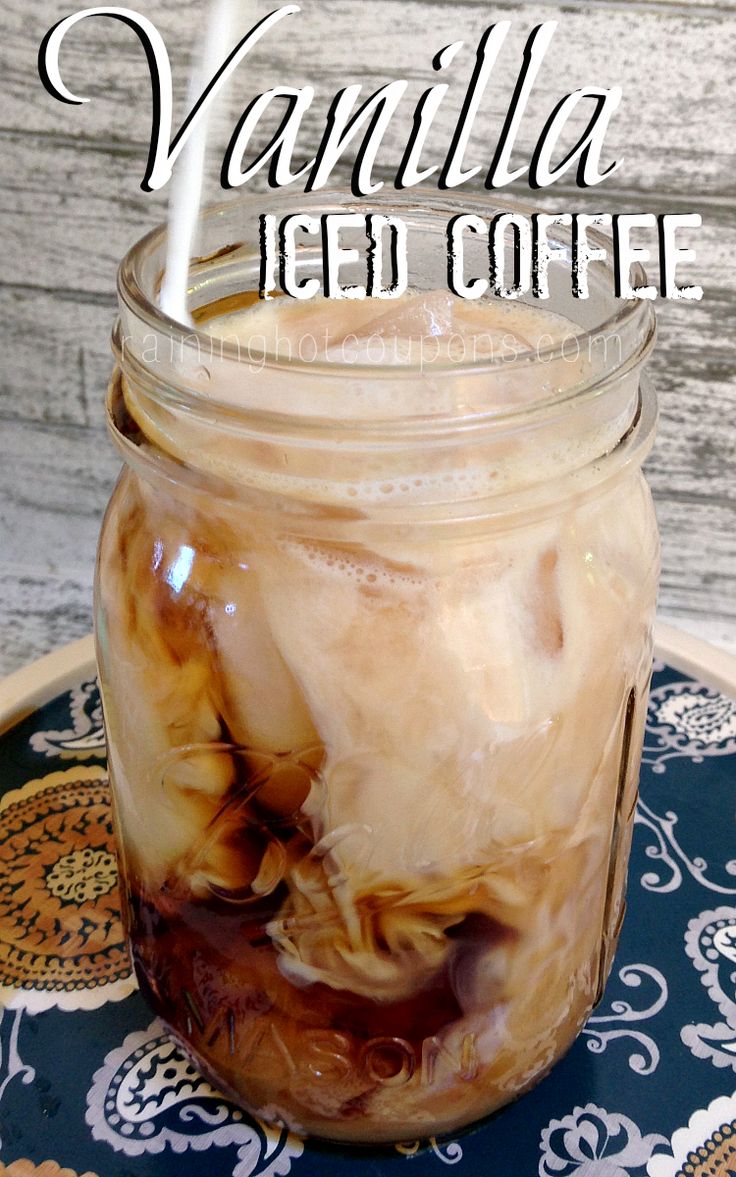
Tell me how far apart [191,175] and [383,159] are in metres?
0.53

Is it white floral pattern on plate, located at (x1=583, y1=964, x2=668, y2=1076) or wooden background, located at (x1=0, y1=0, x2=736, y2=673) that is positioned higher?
wooden background, located at (x1=0, y1=0, x2=736, y2=673)

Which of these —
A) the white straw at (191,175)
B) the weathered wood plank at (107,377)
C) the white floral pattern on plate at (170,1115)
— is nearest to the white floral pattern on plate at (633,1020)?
the white floral pattern on plate at (170,1115)

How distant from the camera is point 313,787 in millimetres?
458

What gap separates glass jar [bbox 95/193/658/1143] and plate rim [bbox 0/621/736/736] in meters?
0.30

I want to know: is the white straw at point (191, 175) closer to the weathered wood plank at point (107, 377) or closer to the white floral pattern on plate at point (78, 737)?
the white floral pattern on plate at point (78, 737)

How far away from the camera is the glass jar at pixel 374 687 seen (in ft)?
1.42

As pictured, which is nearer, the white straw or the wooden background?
the white straw

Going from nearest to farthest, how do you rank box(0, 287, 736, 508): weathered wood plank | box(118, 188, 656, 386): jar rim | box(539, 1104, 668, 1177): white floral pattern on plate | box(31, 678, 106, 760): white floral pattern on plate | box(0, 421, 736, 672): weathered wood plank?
box(118, 188, 656, 386): jar rim
box(539, 1104, 668, 1177): white floral pattern on plate
box(31, 678, 106, 760): white floral pattern on plate
box(0, 287, 736, 508): weathered wood plank
box(0, 421, 736, 672): weathered wood plank

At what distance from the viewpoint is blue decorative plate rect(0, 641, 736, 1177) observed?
559 mm

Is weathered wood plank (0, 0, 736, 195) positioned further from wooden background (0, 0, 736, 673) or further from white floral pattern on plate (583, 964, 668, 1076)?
white floral pattern on plate (583, 964, 668, 1076)

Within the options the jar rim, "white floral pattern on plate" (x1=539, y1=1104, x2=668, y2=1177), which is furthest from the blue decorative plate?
the jar rim

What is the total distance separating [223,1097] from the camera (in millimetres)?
588

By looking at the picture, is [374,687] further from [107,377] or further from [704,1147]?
[107,377]

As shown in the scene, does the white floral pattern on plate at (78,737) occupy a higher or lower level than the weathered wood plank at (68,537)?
higher
